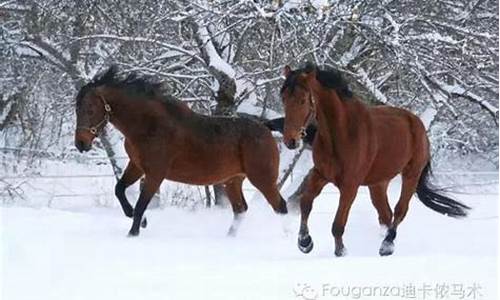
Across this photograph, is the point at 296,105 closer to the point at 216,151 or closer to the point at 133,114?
the point at 216,151

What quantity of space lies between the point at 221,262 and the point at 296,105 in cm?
147

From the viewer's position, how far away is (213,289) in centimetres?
486

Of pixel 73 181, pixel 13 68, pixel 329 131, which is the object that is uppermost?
pixel 329 131

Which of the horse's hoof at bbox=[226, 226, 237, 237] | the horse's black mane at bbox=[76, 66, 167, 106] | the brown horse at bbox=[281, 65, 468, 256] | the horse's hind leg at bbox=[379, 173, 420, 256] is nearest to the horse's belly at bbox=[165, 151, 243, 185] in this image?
the horse's hoof at bbox=[226, 226, 237, 237]

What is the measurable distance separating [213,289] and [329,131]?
258 centimetres

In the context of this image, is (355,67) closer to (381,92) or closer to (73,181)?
(381,92)

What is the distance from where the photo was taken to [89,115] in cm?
823

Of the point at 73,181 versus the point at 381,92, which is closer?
the point at 381,92

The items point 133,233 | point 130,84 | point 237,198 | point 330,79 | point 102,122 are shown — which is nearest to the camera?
point 330,79

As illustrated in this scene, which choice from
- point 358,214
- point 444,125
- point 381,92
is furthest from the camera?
point 444,125

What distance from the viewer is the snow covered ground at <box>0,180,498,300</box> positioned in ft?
16.1

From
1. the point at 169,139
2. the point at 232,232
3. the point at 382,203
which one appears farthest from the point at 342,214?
the point at 169,139

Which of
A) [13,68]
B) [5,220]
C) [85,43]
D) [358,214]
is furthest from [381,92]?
[5,220]

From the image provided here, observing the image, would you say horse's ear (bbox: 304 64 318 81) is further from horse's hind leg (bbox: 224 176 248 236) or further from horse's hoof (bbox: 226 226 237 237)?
horse's hoof (bbox: 226 226 237 237)
